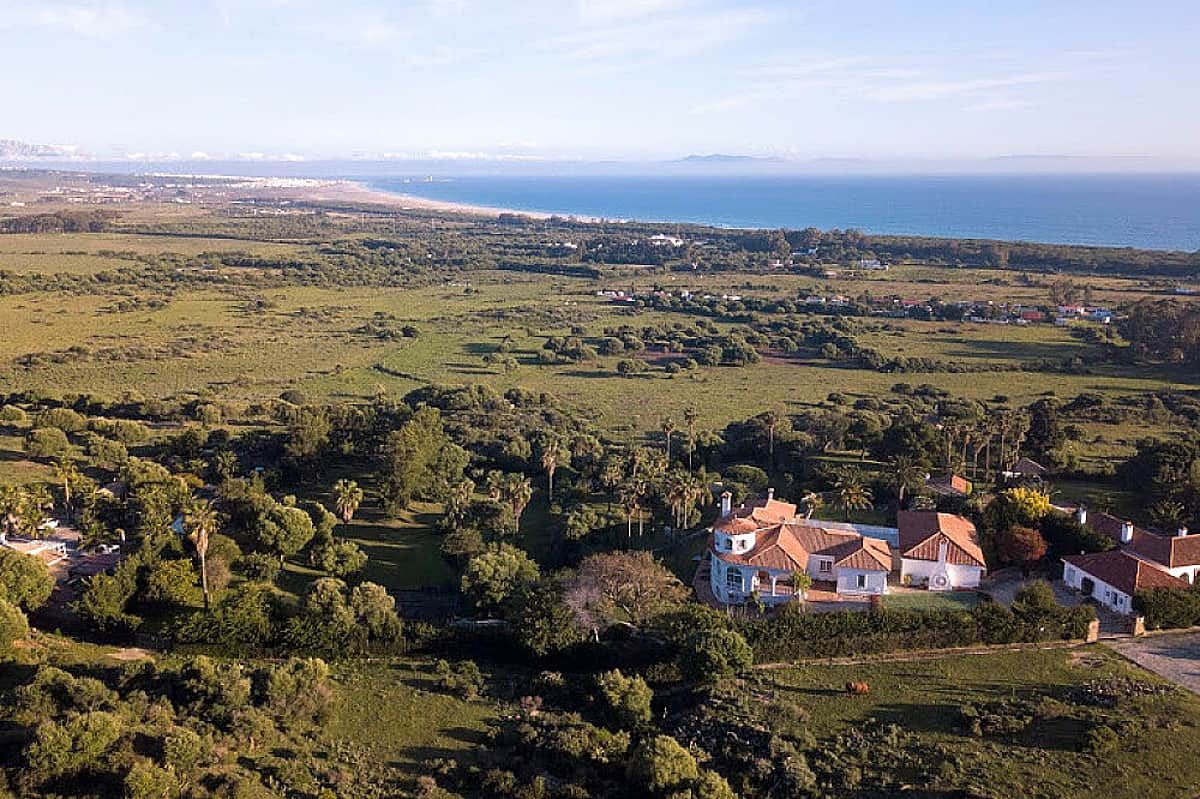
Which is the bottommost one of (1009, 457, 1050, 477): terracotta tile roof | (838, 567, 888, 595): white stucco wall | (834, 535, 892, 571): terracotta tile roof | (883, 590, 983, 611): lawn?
(883, 590, 983, 611): lawn

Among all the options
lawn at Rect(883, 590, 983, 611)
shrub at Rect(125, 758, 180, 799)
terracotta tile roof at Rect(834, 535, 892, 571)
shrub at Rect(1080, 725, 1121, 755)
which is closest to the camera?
shrub at Rect(125, 758, 180, 799)

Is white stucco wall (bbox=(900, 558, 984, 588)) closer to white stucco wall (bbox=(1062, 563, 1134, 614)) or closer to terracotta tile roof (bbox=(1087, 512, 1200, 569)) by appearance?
white stucco wall (bbox=(1062, 563, 1134, 614))

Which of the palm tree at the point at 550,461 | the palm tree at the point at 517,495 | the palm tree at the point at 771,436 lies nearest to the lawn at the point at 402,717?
the palm tree at the point at 517,495

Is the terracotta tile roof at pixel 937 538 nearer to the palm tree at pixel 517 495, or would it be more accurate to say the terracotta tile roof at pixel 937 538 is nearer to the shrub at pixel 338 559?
the palm tree at pixel 517 495

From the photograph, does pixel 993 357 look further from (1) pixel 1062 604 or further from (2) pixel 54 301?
(2) pixel 54 301

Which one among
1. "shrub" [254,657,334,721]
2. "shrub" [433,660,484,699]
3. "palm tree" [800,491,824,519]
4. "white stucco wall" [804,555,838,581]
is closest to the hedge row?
"white stucco wall" [804,555,838,581]

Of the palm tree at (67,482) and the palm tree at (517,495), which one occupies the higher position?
the palm tree at (517,495)

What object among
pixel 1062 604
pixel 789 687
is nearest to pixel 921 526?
pixel 1062 604
